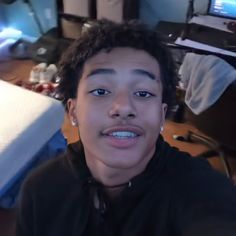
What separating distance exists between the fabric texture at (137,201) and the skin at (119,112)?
4cm

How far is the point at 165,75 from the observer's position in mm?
949

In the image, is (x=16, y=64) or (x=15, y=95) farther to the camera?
(x=16, y=64)

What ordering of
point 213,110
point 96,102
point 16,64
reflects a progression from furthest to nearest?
point 16,64 → point 213,110 → point 96,102

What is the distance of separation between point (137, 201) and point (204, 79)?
876 mm

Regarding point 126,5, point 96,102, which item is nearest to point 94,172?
point 96,102

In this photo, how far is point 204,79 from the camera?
164 centimetres

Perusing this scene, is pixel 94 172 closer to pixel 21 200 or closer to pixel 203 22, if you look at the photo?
pixel 21 200

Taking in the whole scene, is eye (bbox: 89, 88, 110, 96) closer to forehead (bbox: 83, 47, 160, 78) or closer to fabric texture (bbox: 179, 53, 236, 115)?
forehead (bbox: 83, 47, 160, 78)

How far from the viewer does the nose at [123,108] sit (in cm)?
82

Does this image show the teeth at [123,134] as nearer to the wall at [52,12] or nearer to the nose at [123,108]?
the nose at [123,108]

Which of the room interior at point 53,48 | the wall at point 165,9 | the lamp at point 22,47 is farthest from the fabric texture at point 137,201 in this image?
the lamp at point 22,47

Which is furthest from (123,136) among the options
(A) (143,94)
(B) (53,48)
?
(B) (53,48)

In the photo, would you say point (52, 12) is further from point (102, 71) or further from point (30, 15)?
point (102, 71)

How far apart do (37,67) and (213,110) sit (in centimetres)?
144
